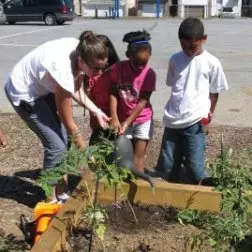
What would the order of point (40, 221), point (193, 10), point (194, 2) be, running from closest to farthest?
point (40, 221) < point (194, 2) < point (193, 10)

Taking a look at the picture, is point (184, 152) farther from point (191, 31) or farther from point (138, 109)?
point (191, 31)

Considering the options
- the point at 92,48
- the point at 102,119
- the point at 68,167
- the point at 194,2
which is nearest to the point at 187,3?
the point at 194,2

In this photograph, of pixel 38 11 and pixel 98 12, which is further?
pixel 98 12

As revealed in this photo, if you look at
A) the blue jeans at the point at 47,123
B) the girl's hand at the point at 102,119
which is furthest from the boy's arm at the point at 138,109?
the blue jeans at the point at 47,123

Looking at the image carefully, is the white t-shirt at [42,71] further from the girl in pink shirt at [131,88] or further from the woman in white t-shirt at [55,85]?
the girl in pink shirt at [131,88]

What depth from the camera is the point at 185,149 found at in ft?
13.3

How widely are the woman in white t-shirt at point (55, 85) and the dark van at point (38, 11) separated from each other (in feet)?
94.3

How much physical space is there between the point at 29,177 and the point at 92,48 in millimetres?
1989

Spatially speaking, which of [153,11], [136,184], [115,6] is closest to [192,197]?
[136,184]

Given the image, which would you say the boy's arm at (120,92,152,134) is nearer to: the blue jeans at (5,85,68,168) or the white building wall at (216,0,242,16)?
the blue jeans at (5,85,68,168)

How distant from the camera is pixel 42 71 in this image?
3.61 m

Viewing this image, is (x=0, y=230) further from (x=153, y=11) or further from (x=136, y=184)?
(x=153, y=11)

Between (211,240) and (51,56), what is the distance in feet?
5.18

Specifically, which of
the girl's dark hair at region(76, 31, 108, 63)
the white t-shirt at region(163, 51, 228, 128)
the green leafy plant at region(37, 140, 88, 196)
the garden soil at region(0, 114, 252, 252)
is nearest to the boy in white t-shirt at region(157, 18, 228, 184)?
the white t-shirt at region(163, 51, 228, 128)
